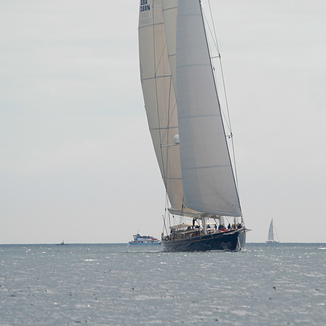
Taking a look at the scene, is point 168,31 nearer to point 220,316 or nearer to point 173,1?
point 173,1

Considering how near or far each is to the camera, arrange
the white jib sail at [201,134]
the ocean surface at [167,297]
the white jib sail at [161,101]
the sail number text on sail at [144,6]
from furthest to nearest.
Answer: the sail number text on sail at [144,6]
the white jib sail at [161,101]
the white jib sail at [201,134]
the ocean surface at [167,297]

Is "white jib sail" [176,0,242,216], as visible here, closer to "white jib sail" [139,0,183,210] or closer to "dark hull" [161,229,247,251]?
"dark hull" [161,229,247,251]

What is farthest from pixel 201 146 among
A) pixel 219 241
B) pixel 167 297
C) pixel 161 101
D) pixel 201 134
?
pixel 167 297

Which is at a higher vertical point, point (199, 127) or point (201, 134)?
point (199, 127)

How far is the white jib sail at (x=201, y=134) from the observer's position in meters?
63.1

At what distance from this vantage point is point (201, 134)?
63188mm

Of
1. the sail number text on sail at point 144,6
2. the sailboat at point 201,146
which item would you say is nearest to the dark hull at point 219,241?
the sailboat at point 201,146

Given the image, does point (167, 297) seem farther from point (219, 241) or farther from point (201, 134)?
point (201, 134)

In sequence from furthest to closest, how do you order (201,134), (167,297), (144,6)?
1. (144,6)
2. (201,134)
3. (167,297)

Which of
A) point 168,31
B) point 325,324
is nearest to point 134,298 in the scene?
point 325,324

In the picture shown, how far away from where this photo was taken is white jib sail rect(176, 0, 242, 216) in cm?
6306

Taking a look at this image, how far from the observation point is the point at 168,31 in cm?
7200

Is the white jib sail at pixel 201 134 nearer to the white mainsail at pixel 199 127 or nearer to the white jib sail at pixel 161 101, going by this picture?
the white mainsail at pixel 199 127

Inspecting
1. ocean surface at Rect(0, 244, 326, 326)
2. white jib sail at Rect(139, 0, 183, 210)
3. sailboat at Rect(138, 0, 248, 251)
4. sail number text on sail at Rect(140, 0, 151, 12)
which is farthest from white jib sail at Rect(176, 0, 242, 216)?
ocean surface at Rect(0, 244, 326, 326)
